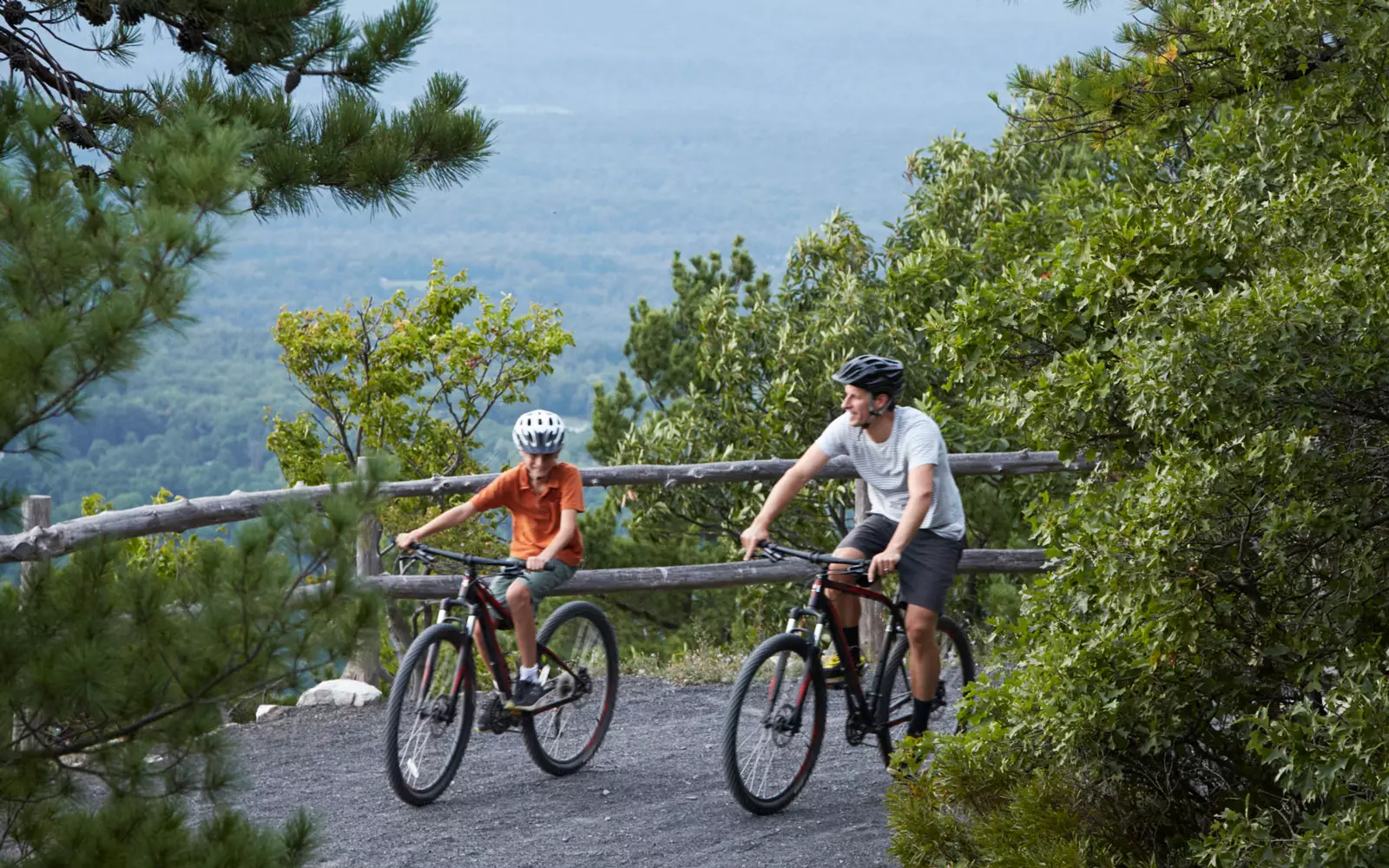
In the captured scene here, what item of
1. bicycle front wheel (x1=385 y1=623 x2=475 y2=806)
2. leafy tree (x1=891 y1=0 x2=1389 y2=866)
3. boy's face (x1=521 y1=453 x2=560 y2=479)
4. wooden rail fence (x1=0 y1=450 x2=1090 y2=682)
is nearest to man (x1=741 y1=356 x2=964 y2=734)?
leafy tree (x1=891 y1=0 x2=1389 y2=866)

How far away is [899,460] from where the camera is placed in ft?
19.8

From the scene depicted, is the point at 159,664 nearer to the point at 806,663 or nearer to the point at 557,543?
the point at 557,543

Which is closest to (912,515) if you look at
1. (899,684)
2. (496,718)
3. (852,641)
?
(852,641)

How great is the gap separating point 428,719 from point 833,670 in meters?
1.77

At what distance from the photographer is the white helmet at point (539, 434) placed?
6383mm

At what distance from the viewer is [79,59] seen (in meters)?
7.56

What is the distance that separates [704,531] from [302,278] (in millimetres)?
188536

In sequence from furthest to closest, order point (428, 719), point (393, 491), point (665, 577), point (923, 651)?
point (665, 577)
point (393, 491)
point (428, 719)
point (923, 651)

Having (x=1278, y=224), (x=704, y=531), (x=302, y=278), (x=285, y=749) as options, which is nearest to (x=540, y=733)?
(x=285, y=749)

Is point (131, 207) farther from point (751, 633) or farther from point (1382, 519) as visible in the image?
point (751, 633)

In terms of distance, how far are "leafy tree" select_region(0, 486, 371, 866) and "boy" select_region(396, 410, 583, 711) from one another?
291 cm

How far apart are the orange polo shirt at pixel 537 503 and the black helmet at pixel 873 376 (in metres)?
1.34

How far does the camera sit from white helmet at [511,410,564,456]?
638 cm

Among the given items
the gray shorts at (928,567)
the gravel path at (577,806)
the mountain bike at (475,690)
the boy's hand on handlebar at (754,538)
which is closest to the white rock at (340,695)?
the gravel path at (577,806)
